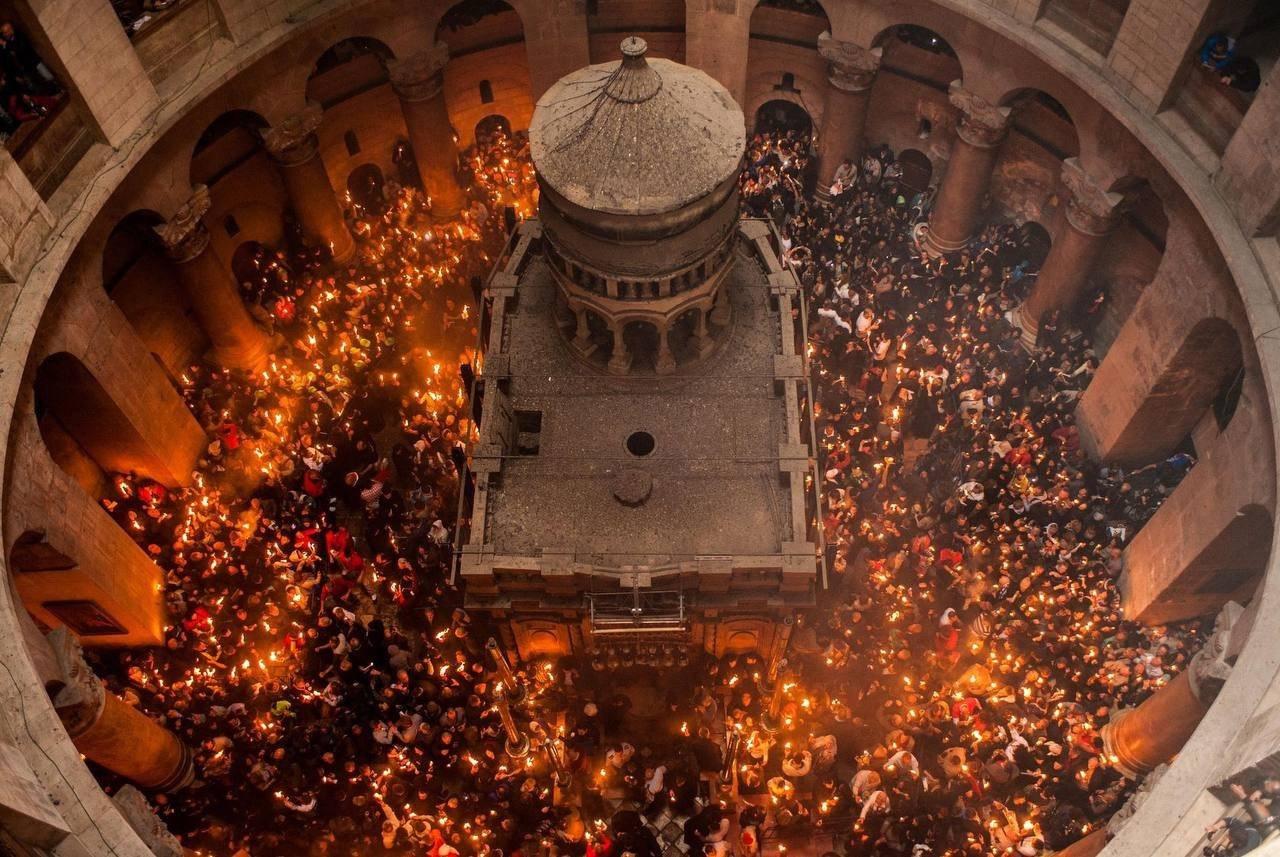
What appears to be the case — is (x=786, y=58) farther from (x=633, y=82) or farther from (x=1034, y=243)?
(x=633, y=82)

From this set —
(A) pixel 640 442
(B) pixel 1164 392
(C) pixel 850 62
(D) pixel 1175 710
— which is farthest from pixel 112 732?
(C) pixel 850 62

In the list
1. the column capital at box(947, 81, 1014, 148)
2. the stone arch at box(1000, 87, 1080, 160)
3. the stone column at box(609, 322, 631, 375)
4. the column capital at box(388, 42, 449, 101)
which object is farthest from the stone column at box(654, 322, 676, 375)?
the column capital at box(388, 42, 449, 101)

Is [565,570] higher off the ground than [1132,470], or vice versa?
[1132,470]

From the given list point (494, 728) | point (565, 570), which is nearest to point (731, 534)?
point (565, 570)

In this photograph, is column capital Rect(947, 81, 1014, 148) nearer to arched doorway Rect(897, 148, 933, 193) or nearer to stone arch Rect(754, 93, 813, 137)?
arched doorway Rect(897, 148, 933, 193)

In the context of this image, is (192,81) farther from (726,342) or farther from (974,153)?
(974,153)

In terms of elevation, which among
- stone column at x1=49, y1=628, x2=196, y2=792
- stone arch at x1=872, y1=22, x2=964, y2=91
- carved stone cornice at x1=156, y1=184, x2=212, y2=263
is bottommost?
stone column at x1=49, y1=628, x2=196, y2=792

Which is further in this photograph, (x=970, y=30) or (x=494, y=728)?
(x=970, y=30)
